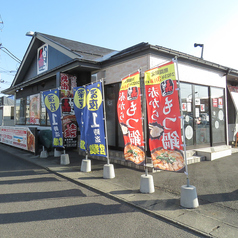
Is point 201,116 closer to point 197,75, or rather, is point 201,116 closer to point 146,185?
point 197,75

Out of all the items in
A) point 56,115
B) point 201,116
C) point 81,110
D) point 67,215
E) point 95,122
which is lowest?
point 67,215

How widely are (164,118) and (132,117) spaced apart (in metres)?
1.04

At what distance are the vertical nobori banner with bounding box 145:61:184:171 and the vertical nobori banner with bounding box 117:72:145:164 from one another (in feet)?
1.22

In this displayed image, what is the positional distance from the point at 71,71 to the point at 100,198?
7.01 meters

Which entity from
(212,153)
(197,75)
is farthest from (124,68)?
(212,153)

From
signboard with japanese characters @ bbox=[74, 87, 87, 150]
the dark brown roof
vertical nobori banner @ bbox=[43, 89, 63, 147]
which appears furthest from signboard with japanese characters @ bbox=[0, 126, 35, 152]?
the dark brown roof

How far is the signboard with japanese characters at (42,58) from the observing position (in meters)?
12.5

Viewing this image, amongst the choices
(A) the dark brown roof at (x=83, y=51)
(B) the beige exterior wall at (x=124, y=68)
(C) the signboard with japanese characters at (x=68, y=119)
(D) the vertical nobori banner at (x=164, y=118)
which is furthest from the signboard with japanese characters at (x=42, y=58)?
(D) the vertical nobori banner at (x=164, y=118)

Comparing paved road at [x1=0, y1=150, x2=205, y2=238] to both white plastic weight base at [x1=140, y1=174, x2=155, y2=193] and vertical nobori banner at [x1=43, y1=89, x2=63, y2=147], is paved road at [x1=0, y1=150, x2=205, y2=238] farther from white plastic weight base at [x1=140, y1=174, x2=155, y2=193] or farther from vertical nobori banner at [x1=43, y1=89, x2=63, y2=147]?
vertical nobori banner at [x1=43, y1=89, x2=63, y2=147]

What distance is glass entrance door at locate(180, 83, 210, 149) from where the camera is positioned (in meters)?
7.71

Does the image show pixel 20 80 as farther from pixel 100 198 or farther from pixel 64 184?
pixel 100 198

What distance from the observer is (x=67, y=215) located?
3.59 meters

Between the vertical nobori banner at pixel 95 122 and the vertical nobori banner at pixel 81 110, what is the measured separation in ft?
0.82

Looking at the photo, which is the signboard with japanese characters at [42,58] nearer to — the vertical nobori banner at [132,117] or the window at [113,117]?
the window at [113,117]
